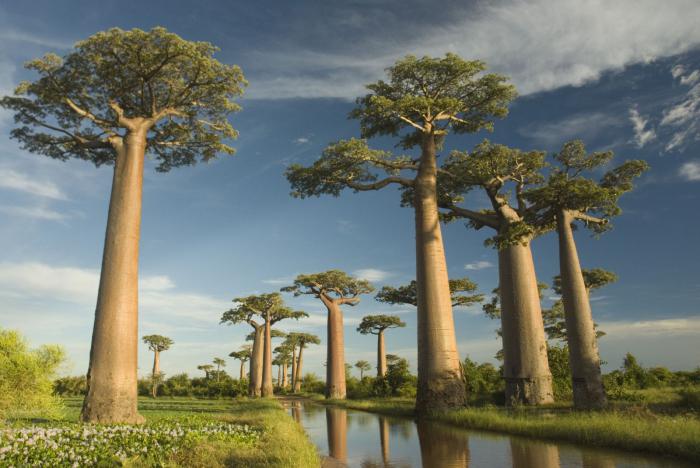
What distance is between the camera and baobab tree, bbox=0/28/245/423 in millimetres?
13133

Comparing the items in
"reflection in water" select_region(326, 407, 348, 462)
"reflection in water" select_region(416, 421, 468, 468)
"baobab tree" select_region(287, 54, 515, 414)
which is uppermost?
"baobab tree" select_region(287, 54, 515, 414)

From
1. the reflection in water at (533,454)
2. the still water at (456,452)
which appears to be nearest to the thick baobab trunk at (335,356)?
the still water at (456,452)

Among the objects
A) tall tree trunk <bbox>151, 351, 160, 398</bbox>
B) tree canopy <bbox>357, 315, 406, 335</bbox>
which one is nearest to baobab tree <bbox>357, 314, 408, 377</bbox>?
tree canopy <bbox>357, 315, 406, 335</bbox>

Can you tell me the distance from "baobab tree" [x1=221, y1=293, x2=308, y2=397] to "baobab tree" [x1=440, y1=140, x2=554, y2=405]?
77.1ft

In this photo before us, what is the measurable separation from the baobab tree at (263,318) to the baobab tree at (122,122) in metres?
22.0

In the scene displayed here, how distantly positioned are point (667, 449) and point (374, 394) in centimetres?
2698

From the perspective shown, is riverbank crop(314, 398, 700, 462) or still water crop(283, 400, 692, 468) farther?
riverbank crop(314, 398, 700, 462)

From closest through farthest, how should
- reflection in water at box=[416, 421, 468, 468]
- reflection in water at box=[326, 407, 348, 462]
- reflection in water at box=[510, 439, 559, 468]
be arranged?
1. reflection in water at box=[510, 439, 559, 468]
2. reflection in water at box=[416, 421, 468, 468]
3. reflection in water at box=[326, 407, 348, 462]

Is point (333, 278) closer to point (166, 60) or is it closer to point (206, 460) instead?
point (166, 60)

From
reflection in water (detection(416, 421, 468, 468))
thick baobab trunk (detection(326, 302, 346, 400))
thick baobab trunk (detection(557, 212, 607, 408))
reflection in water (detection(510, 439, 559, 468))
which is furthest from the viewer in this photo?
thick baobab trunk (detection(326, 302, 346, 400))

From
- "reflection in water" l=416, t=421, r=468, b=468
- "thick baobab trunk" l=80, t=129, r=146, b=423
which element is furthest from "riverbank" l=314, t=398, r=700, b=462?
"thick baobab trunk" l=80, t=129, r=146, b=423

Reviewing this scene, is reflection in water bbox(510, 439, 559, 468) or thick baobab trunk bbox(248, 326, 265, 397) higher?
thick baobab trunk bbox(248, 326, 265, 397)

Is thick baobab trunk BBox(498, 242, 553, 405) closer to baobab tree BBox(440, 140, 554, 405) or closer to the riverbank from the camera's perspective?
baobab tree BBox(440, 140, 554, 405)

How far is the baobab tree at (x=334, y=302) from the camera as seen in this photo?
3419 centimetres
